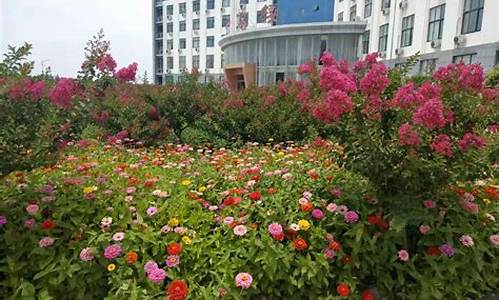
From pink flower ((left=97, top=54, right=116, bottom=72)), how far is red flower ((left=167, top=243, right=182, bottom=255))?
7.81 feet

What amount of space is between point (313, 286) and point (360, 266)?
36 centimetres

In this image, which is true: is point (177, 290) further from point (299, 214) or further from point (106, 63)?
point (106, 63)

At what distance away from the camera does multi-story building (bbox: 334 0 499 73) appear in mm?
15695

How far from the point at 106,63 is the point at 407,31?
2154 centimetres

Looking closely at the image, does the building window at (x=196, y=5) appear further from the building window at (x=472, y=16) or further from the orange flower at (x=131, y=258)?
the orange flower at (x=131, y=258)

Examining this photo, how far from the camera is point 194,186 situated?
124 inches

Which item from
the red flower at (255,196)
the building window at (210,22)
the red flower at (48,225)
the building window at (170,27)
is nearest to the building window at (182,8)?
the building window at (170,27)

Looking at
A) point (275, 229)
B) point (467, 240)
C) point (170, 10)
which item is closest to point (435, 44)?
point (467, 240)

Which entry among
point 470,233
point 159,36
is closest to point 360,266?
point 470,233

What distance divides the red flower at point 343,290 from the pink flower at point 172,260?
0.95 m

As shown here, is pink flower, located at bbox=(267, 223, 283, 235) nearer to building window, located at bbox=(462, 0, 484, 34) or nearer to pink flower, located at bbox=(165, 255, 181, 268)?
pink flower, located at bbox=(165, 255, 181, 268)

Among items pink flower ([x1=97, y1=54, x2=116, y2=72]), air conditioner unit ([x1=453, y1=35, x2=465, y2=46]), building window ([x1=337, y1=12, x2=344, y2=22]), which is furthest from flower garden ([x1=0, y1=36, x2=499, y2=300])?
building window ([x1=337, y1=12, x2=344, y2=22])

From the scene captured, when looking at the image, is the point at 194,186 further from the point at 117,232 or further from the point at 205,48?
the point at 205,48

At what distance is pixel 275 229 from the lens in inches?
93.2
